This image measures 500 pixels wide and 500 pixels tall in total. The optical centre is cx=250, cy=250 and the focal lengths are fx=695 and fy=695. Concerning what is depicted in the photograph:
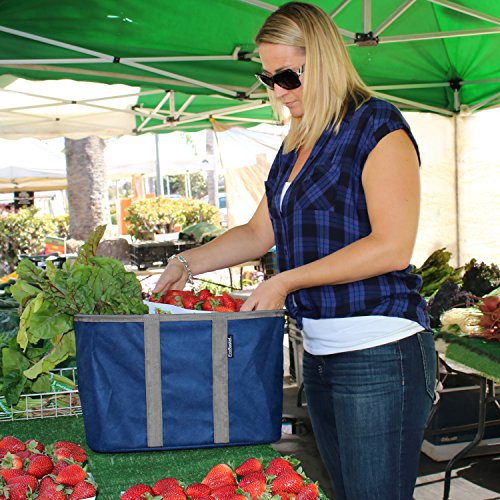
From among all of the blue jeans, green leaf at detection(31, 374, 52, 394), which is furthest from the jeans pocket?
green leaf at detection(31, 374, 52, 394)

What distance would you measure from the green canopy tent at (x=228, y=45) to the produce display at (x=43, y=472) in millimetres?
3299

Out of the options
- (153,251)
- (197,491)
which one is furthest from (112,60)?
(153,251)

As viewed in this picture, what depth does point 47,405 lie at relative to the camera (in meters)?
2.36

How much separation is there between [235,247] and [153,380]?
0.64m

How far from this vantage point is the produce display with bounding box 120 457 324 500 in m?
1.41

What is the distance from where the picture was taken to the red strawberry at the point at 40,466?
162cm

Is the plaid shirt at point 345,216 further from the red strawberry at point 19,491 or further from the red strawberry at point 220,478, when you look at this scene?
the red strawberry at point 19,491

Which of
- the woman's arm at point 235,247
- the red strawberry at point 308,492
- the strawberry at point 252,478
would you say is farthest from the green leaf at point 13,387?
Result: the red strawberry at point 308,492

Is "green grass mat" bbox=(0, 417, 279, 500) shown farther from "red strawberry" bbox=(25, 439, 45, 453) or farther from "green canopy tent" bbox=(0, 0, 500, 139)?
"green canopy tent" bbox=(0, 0, 500, 139)

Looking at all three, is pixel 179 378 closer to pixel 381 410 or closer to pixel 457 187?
pixel 381 410

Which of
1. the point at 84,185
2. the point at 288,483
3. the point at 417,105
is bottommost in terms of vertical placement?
the point at 288,483

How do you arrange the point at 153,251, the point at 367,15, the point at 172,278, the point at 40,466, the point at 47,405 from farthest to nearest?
the point at 153,251 → the point at 367,15 → the point at 47,405 → the point at 172,278 → the point at 40,466

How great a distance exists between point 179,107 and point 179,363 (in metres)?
7.23

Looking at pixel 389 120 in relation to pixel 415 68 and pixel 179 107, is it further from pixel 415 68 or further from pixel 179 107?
pixel 179 107
